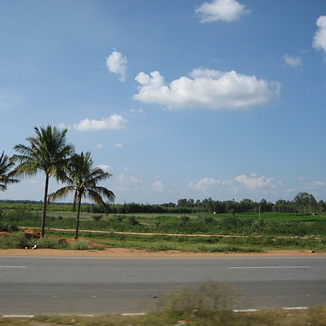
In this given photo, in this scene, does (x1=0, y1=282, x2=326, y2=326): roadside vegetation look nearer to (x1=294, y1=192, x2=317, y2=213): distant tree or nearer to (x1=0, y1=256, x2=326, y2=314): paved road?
(x1=0, y1=256, x2=326, y2=314): paved road

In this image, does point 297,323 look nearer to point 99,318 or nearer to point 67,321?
point 99,318

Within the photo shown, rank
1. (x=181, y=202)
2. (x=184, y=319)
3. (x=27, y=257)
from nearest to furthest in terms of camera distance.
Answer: (x=184, y=319), (x=27, y=257), (x=181, y=202)

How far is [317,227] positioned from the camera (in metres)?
45.2

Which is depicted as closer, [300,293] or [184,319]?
[184,319]

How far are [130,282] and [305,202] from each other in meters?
141

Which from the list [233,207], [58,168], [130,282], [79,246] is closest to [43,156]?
[58,168]

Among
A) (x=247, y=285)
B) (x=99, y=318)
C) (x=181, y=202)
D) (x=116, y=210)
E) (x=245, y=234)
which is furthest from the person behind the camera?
(x=181, y=202)

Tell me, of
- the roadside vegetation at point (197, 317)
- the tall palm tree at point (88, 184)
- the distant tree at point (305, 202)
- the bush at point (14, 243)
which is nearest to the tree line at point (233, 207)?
the distant tree at point (305, 202)

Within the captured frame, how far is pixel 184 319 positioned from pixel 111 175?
73.6 ft

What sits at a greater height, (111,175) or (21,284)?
(111,175)

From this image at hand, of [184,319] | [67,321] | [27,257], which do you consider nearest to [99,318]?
[67,321]

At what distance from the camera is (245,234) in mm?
42750

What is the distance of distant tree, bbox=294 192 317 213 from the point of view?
131137 millimetres

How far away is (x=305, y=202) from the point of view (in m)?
137
